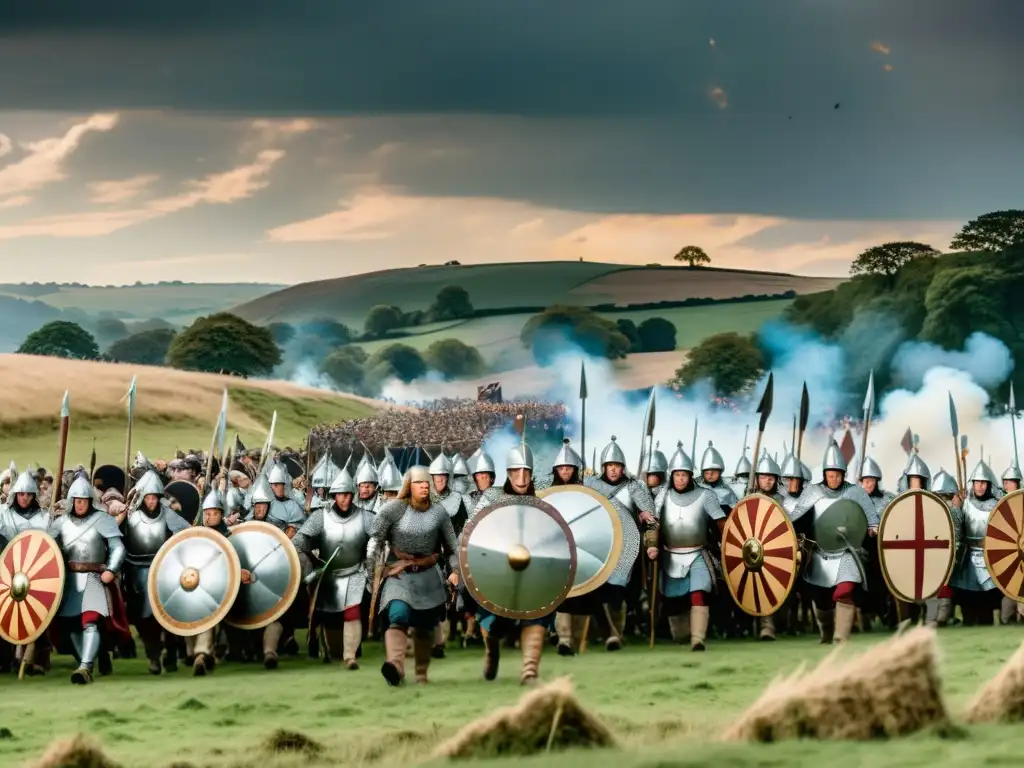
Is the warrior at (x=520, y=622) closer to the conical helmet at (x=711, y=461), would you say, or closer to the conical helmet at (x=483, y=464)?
the conical helmet at (x=483, y=464)

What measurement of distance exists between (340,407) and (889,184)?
851 inches

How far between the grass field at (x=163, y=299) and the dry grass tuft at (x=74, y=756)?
11170 centimetres

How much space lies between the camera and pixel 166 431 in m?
61.0

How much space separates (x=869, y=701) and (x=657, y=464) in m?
9.13

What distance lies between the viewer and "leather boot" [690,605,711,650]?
17125mm

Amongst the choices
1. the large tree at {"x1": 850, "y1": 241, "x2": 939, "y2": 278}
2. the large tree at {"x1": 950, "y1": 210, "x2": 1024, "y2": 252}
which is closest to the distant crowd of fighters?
the large tree at {"x1": 950, "y1": 210, "x2": 1024, "y2": 252}

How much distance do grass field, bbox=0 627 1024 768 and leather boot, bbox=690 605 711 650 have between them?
0.40ft

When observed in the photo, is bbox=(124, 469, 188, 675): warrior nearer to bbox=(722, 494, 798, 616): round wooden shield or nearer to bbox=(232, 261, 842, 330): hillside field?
bbox=(722, 494, 798, 616): round wooden shield

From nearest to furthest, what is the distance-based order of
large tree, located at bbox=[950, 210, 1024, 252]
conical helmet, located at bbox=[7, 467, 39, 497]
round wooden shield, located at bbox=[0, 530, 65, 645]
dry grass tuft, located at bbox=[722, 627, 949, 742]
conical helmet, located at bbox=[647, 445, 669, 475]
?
dry grass tuft, located at bbox=[722, 627, 949, 742] → round wooden shield, located at bbox=[0, 530, 65, 645] → conical helmet, located at bbox=[7, 467, 39, 497] → conical helmet, located at bbox=[647, 445, 669, 475] → large tree, located at bbox=[950, 210, 1024, 252]

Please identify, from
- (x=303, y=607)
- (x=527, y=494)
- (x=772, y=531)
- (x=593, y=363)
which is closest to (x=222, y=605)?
(x=303, y=607)

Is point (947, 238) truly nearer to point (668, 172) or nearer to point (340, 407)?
point (668, 172)

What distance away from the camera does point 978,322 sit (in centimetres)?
6519

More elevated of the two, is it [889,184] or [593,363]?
[889,184]

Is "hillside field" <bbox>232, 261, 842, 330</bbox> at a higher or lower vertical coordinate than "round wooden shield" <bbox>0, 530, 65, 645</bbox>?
higher
